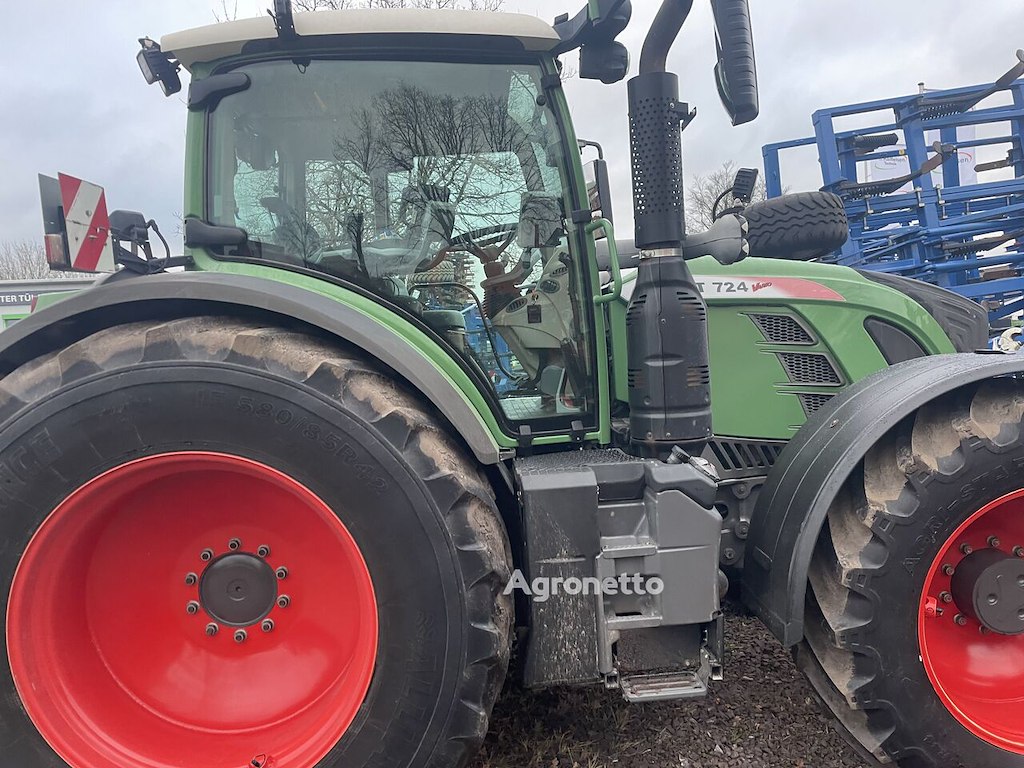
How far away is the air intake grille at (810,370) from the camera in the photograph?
261 centimetres

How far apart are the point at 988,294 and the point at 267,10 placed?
24.6 ft

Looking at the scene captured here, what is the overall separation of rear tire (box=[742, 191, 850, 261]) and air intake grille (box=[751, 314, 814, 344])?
279mm

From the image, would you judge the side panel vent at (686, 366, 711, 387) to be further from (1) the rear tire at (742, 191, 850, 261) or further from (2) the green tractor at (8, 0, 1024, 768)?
(1) the rear tire at (742, 191, 850, 261)

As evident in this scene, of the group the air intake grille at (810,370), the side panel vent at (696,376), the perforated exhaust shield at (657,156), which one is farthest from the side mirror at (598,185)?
the air intake grille at (810,370)

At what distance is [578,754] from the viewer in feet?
7.17

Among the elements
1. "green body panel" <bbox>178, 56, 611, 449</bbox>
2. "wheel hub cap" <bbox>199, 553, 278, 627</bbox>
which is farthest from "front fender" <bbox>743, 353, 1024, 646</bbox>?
"wheel hub cap" <bbox>199, 553, 278, 627</bbox>

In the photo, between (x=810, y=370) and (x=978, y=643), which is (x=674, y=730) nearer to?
(x=978, y=643)

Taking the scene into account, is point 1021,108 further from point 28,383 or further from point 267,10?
point 28,383

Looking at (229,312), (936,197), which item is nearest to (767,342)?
(229,312)

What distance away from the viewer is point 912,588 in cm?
187

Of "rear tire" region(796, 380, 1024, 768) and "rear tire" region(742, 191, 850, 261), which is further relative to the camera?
"rear tire" region(742, 191, 850, 261)

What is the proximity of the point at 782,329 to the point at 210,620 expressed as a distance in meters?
2.34

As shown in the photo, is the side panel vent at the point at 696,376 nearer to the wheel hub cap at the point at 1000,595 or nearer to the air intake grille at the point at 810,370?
the air intake grille at the point at 810,370

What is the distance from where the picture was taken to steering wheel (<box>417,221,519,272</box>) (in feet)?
7.01
